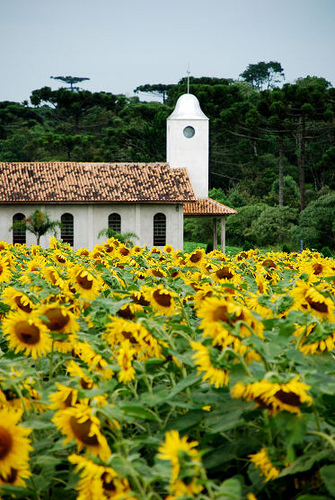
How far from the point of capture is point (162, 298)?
225cm

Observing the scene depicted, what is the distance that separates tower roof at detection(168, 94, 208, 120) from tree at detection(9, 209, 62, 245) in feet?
30.7

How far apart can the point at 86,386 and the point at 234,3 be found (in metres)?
68.6

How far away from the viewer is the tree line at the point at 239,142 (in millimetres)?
35562

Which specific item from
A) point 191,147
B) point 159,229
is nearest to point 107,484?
point 159,229

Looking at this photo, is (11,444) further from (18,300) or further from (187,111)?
(187,111)

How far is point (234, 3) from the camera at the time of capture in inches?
2552

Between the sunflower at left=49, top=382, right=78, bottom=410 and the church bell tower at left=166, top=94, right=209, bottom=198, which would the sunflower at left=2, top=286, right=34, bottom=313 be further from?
the church bell tower at left=166, top=94, right=209, bottom=198

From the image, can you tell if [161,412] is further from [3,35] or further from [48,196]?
[3,35]

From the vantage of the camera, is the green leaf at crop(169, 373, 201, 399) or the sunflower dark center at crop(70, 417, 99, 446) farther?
the green leaf at crop(169, 373, 201, 399)

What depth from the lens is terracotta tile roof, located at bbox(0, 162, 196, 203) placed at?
84.9 ft

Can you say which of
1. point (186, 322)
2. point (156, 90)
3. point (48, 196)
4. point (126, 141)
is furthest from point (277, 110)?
point (186, 322)

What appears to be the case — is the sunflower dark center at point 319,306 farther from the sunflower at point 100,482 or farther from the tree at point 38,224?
the tree at point 38,224

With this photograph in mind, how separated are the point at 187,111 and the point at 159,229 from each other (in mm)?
7572

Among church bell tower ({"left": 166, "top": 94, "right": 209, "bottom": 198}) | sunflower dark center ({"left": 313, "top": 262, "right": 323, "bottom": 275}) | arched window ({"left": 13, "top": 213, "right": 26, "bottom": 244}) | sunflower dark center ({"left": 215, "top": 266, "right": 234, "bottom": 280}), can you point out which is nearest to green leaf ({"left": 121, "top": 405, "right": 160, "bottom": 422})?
sunflower dark center ({"left": 215, "top": 266, "right": 234, "bottom": 280})
